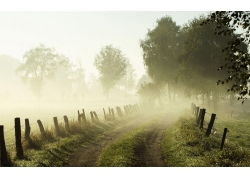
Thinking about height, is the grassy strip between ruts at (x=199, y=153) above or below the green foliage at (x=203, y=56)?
below

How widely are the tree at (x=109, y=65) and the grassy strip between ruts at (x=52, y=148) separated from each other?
57.1m

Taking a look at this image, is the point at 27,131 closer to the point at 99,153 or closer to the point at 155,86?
the point at 99,153

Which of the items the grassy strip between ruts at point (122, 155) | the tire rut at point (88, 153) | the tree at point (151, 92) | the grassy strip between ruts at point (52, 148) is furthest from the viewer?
the tree at point (151, 92)

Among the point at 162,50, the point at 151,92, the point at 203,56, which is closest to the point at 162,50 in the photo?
the point at 162,50

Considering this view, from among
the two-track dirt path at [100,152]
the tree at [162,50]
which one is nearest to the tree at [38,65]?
the tree at [162,50]

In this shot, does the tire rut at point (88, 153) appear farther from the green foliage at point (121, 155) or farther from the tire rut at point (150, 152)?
the tire rut at point (150, 152)

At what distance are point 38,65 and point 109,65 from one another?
2337cm

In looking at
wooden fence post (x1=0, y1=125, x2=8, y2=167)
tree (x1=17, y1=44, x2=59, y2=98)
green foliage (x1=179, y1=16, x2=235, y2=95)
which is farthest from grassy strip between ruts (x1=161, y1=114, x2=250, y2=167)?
tree (x1=17, y1=44, x2=59, y2=98)

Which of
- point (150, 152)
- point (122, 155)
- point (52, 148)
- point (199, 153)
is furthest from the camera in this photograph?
point (52, 148)

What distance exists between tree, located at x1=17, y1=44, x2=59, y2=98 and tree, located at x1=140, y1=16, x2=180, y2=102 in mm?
31492

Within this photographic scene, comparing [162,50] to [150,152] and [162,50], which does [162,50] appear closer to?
[162,50]

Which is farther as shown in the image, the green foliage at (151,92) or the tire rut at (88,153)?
the green foliage at (151,92)

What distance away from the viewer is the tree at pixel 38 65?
6501cm

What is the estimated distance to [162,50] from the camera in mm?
48875
